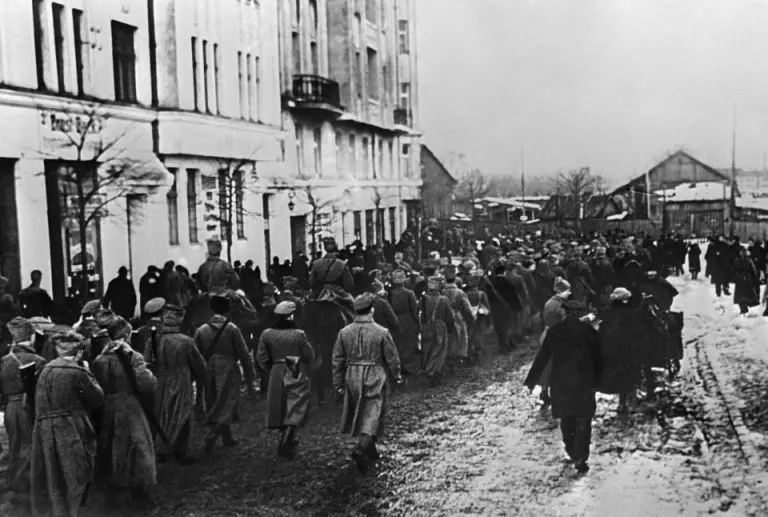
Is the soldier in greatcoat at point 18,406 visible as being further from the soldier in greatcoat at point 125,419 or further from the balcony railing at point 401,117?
the balcony railing at point 401,117

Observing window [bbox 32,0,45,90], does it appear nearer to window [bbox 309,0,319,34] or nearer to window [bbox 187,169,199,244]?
window [bbox 187,169,199,244]

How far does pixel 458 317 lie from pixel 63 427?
816cm

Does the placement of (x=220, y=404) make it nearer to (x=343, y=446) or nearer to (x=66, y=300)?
(x=343, y=446)

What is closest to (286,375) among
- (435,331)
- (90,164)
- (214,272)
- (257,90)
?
(435,331)

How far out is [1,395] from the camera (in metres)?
8.75

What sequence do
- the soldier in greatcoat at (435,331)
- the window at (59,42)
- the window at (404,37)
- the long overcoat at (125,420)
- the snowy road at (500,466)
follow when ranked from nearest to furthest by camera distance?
the long overcoat at (125,420), the snowy road at (500,466), the soldier in greatcoat at (435,331), the window at (59,42), the window at (404,37)

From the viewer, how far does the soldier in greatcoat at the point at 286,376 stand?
9.33 meters

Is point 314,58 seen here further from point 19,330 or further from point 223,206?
point 19,330

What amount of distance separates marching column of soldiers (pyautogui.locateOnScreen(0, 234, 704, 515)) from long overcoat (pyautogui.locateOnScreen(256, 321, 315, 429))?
0.5 inches

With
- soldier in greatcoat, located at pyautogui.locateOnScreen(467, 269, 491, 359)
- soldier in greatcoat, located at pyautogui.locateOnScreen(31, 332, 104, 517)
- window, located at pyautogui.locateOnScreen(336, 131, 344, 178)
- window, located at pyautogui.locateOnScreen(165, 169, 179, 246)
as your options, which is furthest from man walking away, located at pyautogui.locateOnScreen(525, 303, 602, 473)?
window, located at pyautogui.locateOnScreen(336, 131, 344, 178)

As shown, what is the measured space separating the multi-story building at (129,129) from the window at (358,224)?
9824 mm

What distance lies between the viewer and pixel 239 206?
26.3 metres

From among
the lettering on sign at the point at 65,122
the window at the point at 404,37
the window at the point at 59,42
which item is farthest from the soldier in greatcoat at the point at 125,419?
the window at the point at 404,37

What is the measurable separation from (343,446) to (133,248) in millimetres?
13965
